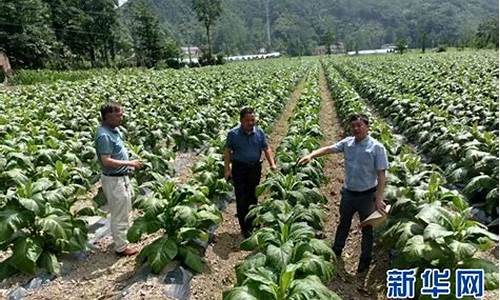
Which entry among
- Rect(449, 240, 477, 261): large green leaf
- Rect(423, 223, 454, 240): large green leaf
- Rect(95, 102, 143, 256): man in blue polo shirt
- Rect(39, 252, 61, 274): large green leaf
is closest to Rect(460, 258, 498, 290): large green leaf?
Rect(449, 240, 477, 261): large green leaf

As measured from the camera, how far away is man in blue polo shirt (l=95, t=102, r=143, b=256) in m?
5.34

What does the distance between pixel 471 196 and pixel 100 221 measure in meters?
5.24

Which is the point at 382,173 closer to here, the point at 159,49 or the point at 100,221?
the point at 100,221

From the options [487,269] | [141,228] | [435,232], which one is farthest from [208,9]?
[487,269]

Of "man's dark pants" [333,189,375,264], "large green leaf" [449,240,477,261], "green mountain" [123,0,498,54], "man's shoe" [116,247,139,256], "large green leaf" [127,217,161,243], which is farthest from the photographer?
"green mountain" [123,0,498,54]

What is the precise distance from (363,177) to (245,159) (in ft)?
5.41

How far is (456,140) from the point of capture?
316 inches

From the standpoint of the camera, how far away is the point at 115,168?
5480 millimetres

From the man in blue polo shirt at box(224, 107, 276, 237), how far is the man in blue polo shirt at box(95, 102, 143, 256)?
1258 millimetres

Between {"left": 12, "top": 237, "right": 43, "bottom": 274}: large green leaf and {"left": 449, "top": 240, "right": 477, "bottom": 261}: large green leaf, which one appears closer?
{"left": 449, "top": 240, "right": 477, "bottom": 261}: large green leaf

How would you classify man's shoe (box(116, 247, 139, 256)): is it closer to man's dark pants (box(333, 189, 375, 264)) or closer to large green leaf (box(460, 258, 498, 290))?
man's dark pants (box(333, 189, 375, 264))

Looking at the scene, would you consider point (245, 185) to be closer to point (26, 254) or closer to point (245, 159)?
point (245, 159)

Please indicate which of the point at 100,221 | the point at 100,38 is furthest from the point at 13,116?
the point at 100,38

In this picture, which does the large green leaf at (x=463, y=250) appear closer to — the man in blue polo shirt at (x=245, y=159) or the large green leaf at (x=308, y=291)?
the large green leaf at (x=308, y=291)
